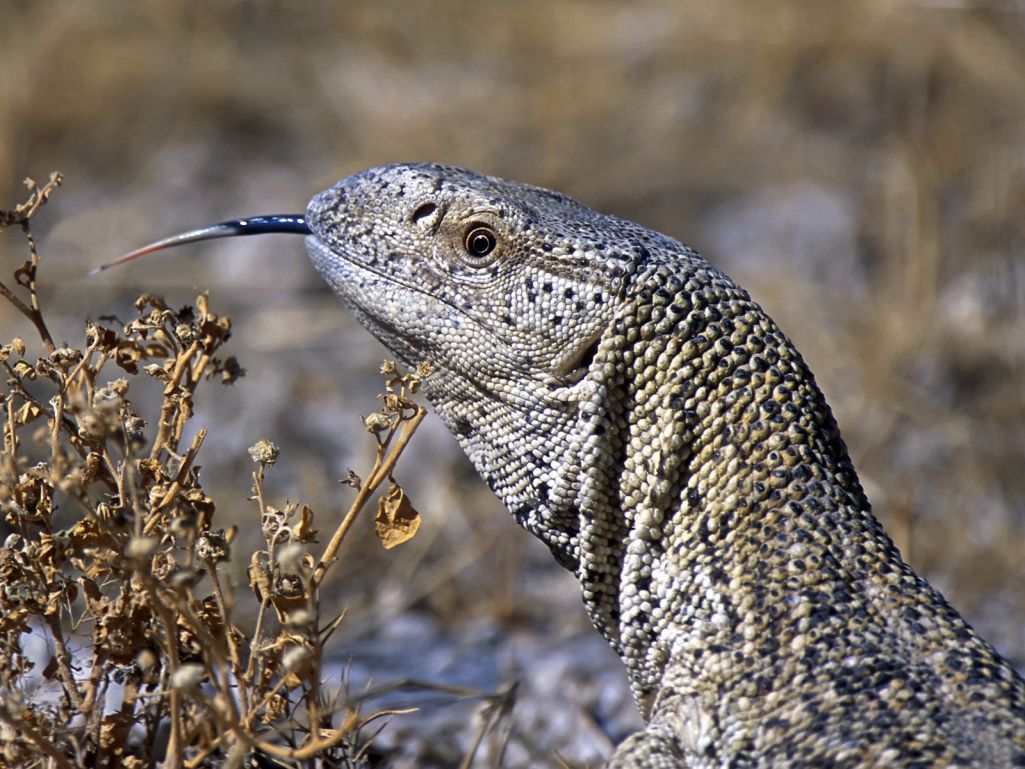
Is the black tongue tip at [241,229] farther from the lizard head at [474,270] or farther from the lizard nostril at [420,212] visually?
the lizard nostril at [420,212]

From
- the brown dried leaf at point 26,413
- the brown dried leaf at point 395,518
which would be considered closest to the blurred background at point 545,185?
the brown dried leaf at point 395,518

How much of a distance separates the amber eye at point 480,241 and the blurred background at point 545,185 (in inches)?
61.0

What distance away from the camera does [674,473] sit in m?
2.75


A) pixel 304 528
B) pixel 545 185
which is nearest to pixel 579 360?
pixel 304 528

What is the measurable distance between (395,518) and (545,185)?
19.3 feet

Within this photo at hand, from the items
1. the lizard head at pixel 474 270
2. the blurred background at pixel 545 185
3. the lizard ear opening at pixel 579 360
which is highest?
the blurred background at pixel 545 185

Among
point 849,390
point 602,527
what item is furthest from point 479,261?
point 849,390

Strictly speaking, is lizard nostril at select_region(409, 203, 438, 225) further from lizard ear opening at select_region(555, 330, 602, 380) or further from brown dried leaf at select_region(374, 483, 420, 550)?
brown dried leaf at select_region(374, 483, 420, 550)

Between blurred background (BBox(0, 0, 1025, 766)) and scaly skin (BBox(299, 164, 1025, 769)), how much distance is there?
134 cm

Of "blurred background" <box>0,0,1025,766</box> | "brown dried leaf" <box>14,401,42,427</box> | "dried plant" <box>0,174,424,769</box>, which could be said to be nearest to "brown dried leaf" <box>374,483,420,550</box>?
"dried plant" <box>0,174,424,769</box>

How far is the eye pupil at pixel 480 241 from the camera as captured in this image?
A: 294 cm

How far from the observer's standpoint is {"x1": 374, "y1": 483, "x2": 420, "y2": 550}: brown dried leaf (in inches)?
111

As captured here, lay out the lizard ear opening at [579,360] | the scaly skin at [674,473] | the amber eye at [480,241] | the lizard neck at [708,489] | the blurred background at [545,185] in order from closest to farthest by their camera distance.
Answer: the scaly skin at [674,473]
the lizard neck at [708,489]
the lizard ear opening at [579,360]
the amber eye at [480,241]
the blurred background at [545,185]

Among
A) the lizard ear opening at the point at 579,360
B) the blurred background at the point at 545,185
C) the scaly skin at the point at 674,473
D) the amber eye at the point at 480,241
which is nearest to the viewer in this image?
the scaly skin at the point at 674,473
